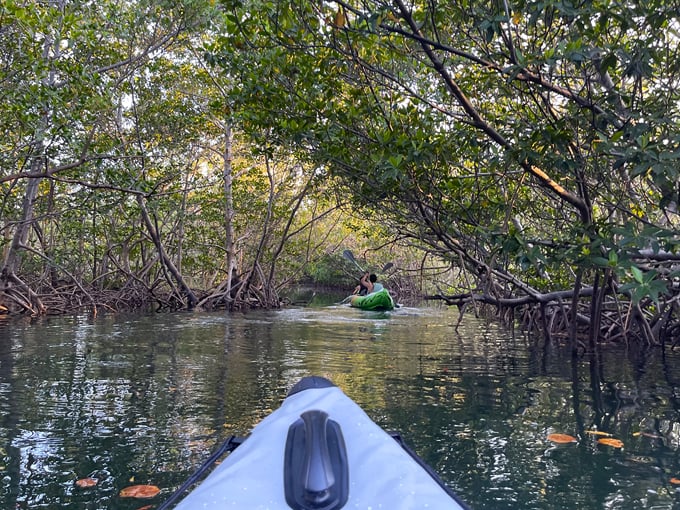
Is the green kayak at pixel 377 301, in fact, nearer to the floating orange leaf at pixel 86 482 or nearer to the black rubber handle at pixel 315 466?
the floating orange leaf at pixel 86 482

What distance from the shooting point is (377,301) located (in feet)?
43.7

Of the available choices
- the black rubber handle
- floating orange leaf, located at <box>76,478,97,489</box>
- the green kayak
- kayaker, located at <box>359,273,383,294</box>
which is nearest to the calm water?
floating orange leaf, located at <box>76,478,97,489</box>

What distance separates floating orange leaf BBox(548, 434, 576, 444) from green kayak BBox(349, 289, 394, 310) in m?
9.68

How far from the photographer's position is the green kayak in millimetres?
13219

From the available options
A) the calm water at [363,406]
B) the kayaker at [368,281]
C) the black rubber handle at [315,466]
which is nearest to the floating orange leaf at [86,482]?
the calm water at [363,406]

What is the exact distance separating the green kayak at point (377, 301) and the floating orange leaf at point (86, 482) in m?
10.7

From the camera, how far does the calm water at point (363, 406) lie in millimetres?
2682

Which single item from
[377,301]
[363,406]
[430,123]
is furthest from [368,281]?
[363,406]

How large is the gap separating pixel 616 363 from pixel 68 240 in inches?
484

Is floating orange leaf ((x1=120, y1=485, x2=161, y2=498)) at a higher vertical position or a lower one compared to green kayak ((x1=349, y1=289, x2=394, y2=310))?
lower

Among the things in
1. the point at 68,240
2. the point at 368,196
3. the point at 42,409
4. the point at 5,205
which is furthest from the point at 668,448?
the point at 68,240

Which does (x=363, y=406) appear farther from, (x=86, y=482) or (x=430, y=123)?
(x=430, y=123)

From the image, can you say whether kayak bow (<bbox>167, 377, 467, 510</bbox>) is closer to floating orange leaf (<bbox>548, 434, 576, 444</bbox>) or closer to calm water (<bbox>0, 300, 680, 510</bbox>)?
calm water (<bbox>0, 300, 680, 510</bbox>)

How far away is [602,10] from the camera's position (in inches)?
137
